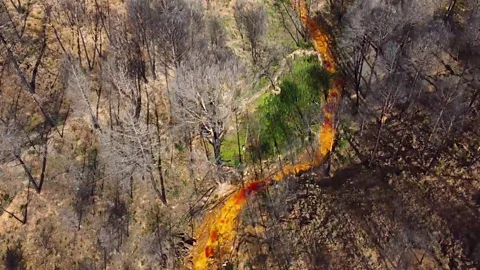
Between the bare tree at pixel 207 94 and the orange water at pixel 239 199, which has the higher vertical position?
the bare tree at pixel 207 94

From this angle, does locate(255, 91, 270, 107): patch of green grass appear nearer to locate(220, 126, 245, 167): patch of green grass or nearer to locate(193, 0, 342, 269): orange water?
locate(220, 126, 245, 167): patch of green grass

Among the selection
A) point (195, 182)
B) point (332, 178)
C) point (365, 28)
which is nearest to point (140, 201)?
point (195, 182)

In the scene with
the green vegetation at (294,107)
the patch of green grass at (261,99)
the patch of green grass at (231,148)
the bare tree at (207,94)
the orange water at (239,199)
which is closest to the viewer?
the bare tree at (207,94)

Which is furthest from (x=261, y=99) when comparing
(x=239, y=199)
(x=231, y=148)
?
(x=239, y=199)

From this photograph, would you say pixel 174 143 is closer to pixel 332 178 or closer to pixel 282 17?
pixel 332 178

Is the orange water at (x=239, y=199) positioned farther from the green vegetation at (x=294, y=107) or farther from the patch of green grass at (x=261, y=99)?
the patch of green grass at (x=261, y=99)

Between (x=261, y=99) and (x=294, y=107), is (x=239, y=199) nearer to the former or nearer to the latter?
(x=261, y=99)

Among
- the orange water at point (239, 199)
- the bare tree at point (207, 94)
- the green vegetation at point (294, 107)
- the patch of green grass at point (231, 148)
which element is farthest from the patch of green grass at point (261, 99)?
the orange water at point (239, 199)

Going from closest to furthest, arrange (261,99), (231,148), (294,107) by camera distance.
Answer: (231,148), (261,99), (294,107)
